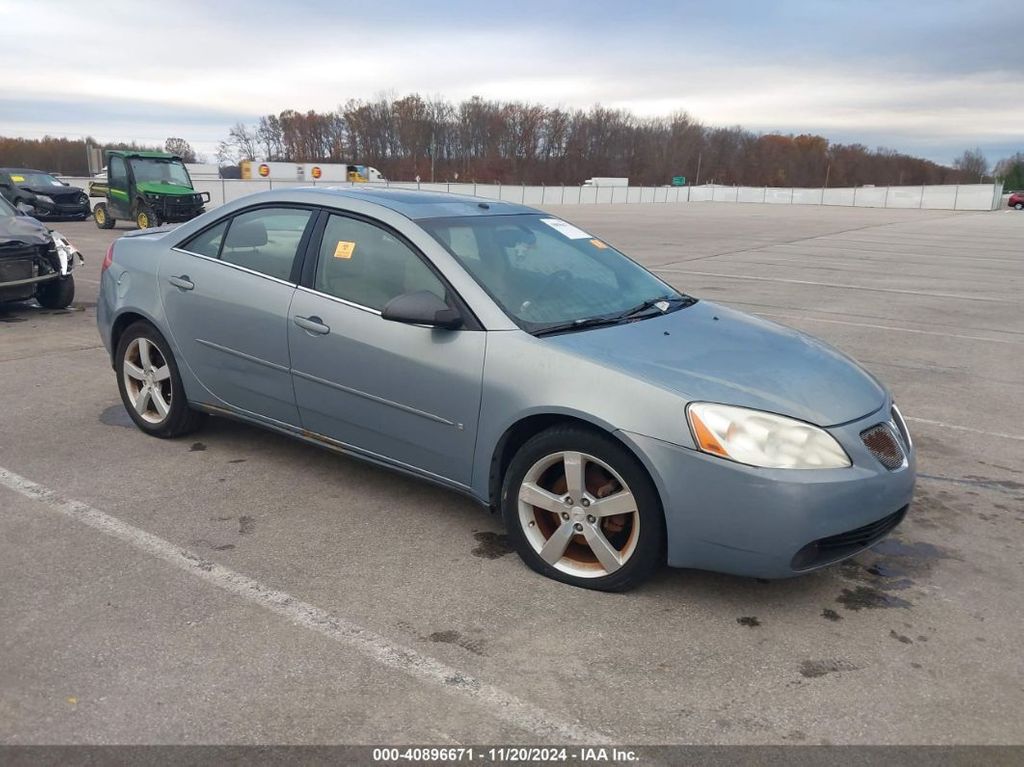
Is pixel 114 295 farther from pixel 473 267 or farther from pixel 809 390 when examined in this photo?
pixel 809 390

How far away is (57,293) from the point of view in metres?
9.73

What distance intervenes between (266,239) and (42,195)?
2520 cm

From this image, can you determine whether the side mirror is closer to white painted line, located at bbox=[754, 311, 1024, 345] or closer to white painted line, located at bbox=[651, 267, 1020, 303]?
white painted line, located at bbox=[754, 311, 1024, 345]

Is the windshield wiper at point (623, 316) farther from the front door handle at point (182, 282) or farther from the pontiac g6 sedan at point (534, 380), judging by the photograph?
the front door handle at point (182, 282)

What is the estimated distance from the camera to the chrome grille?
3.33 m

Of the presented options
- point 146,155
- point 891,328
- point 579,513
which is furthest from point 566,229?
point 146,155

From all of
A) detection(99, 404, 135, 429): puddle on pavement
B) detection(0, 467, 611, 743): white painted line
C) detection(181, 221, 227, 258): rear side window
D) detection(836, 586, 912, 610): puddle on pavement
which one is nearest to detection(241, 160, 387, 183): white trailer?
detection(99, 404, 135, 429): puddle on pavement

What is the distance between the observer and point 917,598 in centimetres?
346

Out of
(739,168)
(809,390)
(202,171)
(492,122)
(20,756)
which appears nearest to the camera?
(20,756)

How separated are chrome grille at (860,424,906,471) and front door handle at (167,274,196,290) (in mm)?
3526

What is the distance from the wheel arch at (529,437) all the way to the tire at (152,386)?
2.27 m

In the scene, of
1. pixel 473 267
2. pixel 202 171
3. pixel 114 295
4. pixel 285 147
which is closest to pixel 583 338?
pixel 473 267

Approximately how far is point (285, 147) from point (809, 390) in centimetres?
11426

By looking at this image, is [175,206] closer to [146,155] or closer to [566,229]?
[146,155]
